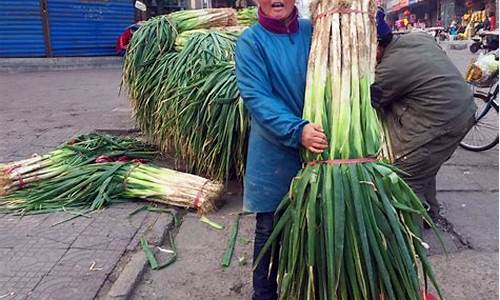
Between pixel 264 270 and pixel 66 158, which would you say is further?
pixel 66 158

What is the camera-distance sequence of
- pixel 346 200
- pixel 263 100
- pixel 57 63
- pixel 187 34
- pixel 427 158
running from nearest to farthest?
pixel 346 200, pixel 263 100, pixel 427 158, pixel 187 34, pixel 57 63

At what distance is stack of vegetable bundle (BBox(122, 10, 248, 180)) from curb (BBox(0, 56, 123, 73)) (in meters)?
9.81

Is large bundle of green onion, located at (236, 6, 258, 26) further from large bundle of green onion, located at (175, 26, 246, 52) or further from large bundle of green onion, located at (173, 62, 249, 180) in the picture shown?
large bundle of green onion, located at (173, 62, 249, 180)

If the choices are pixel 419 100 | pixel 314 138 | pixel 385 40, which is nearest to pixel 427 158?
pixel 419 100

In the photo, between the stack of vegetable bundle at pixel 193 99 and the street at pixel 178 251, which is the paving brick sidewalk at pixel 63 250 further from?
the stack of vegetable bundle at pixel 193 99

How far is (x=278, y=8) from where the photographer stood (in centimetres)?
210

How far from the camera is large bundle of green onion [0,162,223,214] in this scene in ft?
12.3

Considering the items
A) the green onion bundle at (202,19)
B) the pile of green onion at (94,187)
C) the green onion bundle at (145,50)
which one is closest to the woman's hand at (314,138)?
the pile of green onion at (94,187)

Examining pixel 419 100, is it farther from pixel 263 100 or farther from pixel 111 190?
pixel 111 190

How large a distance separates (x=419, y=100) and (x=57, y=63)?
1281 cm

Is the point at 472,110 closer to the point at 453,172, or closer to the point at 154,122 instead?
the point at 453,172

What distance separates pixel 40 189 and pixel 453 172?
356cm

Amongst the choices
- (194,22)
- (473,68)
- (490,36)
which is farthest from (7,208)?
(490,36)

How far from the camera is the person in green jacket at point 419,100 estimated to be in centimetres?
294
